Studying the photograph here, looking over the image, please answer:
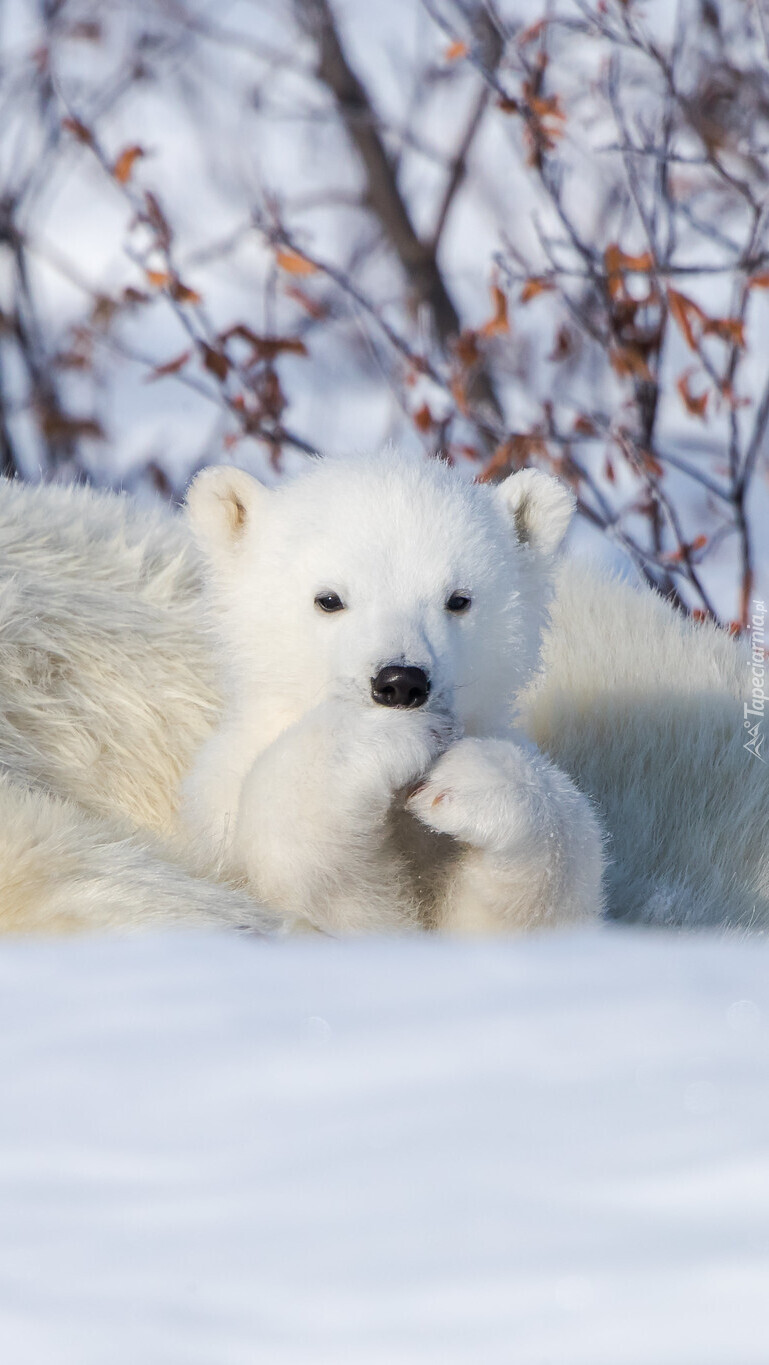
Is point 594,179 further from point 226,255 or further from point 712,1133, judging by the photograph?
point 712,1133

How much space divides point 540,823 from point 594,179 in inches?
149

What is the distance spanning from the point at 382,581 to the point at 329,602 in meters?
0.07

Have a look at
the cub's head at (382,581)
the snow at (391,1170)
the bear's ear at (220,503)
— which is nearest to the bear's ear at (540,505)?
the cub's head at (382,581)

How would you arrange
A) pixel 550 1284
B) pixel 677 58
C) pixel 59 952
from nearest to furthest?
pixel 550 1284 < pixel 59 952 < pixel 677 58

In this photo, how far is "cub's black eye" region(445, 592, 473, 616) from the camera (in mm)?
1542

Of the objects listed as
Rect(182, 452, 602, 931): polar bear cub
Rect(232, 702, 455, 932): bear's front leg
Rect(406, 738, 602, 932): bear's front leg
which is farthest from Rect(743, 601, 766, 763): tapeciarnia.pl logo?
Rect(232, 702, 455, 932): bear's front leg

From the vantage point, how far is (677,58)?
12.5ft

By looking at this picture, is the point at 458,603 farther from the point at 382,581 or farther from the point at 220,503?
the point at 220,503

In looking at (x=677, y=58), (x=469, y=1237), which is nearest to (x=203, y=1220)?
(x=469, y=1237)

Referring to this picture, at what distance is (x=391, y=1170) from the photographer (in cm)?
78

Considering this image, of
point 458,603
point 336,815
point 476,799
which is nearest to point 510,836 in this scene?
point 476,799

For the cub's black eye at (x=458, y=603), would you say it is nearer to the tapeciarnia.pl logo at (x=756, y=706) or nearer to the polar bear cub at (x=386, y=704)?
the polar bear cub at (x=386, y=704)

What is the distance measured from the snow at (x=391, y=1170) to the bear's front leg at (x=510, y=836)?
28 cm

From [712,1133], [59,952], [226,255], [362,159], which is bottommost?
[59,952]
